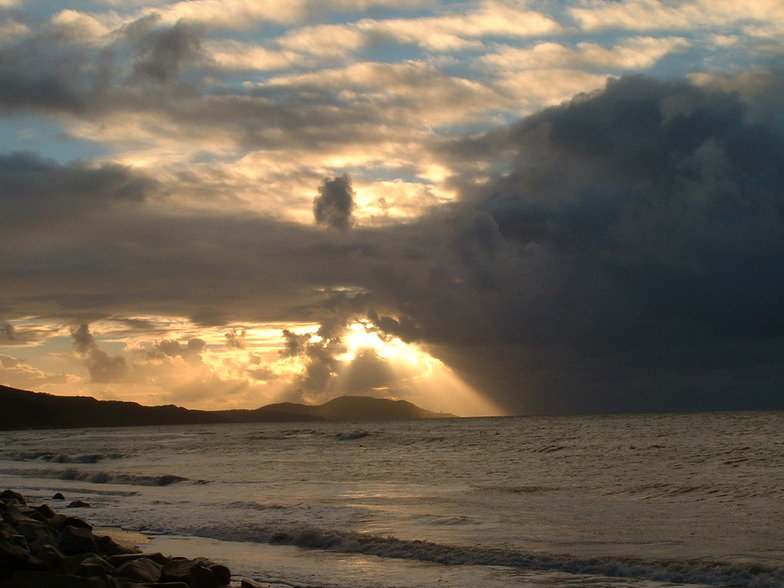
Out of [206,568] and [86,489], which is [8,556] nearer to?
[206,568]

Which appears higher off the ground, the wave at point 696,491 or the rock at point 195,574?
the wave at point 696,491

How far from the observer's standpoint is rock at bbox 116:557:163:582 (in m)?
12.3

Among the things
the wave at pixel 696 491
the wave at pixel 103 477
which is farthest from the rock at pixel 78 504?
the wave at pixel 696 491

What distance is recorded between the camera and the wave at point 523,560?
14.5 metres

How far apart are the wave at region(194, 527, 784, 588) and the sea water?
41mm

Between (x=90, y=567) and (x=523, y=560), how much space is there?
29.1 ft

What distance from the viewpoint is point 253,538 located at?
19.7 metres

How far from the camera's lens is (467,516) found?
73.2ft

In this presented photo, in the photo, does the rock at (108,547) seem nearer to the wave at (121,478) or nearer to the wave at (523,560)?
the wave at (523,560)

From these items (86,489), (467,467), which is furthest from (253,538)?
(467,467)

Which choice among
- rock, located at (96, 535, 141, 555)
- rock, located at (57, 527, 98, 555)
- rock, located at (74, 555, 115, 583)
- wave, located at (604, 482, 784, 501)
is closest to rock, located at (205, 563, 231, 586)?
rock, located at (74, 555, 115, 583)

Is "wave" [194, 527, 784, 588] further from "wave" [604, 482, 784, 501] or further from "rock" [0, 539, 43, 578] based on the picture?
"wave" [604, 482, 784, 501]

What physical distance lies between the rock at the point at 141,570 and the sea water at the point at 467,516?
108 inches

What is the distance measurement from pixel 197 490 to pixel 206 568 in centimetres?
1974
